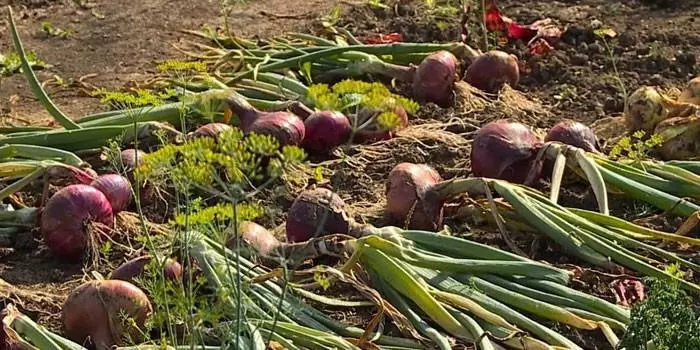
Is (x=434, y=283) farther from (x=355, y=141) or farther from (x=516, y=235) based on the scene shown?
(x=355, y=141)

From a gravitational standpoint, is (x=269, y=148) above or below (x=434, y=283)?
above

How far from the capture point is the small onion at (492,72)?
445cm

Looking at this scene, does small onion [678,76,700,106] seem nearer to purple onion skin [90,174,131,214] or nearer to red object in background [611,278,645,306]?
A: red object in background [611,278,645,306]

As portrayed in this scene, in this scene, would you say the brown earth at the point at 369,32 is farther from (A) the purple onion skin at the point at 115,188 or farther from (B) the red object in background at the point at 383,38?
(A) the purple onion skin at the point at 115,188

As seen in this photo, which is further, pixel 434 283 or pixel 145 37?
pixel 145 37

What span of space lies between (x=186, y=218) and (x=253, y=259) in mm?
911

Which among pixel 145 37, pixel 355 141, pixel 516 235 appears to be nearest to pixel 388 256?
pixel 516 235

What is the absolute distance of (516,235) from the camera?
3307mm

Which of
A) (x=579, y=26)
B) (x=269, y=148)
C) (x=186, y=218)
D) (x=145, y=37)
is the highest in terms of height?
(x=269, y=148)

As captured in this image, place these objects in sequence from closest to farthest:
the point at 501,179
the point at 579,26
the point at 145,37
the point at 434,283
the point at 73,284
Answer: the point at 434,283
the point at 73,284
the point at 501,179
the point at 579,26
the point at 145,37

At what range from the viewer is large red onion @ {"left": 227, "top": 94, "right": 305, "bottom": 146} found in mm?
3791

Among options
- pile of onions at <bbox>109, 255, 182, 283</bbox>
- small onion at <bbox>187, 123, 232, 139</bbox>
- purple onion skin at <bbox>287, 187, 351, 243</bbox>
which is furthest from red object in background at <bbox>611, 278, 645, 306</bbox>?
small onion at <bbox>187, 123, 232, 139</bbox>

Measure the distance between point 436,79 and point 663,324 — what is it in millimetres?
2180

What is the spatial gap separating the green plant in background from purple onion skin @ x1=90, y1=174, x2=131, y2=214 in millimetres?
1616
